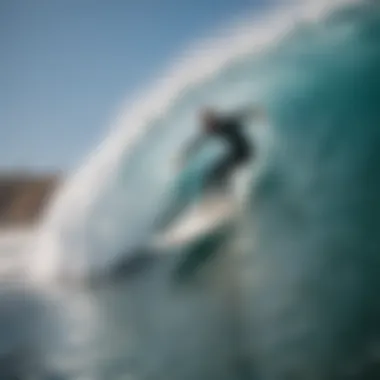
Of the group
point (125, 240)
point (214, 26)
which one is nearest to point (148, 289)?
point (125, 240)

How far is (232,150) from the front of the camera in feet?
3.75

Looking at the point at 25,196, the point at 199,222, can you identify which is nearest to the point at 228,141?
the point at 199,222

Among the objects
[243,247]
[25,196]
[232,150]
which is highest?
[25,196]

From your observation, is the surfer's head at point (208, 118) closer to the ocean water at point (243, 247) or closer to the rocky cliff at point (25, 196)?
the ocean water at point (243, 247)

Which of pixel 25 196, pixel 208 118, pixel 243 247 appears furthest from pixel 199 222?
pixel 25 196

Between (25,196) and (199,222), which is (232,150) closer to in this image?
(199,222)

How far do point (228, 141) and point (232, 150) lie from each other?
0.06 ft

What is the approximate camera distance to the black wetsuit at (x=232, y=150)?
114 cm

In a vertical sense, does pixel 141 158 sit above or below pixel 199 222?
above

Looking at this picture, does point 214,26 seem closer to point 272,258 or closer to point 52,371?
point 272,258

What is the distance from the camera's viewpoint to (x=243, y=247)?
3.70ft

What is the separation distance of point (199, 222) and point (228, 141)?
0.52 feet

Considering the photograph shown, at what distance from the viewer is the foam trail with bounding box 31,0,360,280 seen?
1.16 metres

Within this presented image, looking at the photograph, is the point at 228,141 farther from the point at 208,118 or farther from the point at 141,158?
the point at 141,158
